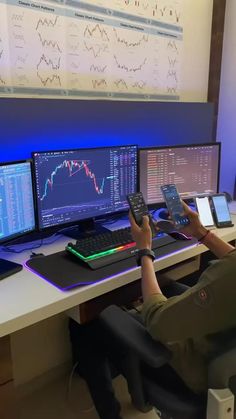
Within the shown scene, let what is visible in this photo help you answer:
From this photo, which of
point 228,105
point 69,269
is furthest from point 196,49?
point 69,269

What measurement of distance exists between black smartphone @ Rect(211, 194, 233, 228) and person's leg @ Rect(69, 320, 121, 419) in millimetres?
818

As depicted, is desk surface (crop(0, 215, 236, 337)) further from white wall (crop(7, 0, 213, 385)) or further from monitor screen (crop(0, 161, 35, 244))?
white wall (crop(7, 0, 213, 385))

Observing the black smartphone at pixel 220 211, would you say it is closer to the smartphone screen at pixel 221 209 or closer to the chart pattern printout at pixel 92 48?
the smartphone screen at pixel 221 209

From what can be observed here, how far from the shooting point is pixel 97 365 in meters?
1.46

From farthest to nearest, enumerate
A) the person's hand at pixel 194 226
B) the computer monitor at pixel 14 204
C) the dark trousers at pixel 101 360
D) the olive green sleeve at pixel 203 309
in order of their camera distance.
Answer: the person's hand at pixel 194 226 → the computer monitor at pixel 14 204 → the dark trousers at pixel 101 360 → the olive green sleeve at pixel 203 309

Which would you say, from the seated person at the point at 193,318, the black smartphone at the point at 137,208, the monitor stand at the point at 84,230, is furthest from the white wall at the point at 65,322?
the black smartphone at the point at 137,208

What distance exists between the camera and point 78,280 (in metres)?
1.23

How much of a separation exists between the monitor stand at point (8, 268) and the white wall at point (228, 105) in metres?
1.69

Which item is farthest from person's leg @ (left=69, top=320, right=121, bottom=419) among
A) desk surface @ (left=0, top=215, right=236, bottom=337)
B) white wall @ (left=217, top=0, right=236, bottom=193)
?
white wall @ (left=217, top=0, right=236, bottom=193)

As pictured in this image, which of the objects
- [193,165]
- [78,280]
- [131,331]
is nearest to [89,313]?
[78,280]

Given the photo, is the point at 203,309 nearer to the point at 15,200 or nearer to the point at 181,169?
the point at 15,200

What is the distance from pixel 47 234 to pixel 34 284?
512mm

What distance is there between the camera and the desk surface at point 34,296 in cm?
104

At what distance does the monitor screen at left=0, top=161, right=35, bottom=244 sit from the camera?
1327mm
